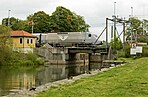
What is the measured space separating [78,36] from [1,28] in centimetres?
2358

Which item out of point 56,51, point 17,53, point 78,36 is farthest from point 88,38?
point 17,53

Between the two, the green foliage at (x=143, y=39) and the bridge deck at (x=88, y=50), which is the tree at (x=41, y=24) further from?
the bridge deck at (x=88, y=50)

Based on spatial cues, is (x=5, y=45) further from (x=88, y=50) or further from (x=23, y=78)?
(x=23, y=78)

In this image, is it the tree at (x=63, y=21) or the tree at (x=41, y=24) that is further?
the tree at (x=41, y=24)

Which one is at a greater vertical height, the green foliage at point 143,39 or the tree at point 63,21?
the tree at point 63,21

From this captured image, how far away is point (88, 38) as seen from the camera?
79562 millimetres

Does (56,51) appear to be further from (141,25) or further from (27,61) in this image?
(141,25)

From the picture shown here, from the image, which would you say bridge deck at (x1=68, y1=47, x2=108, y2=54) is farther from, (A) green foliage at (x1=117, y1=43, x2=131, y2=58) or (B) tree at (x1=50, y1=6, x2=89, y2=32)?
(B) tree at (x1=50, y1=6, x2=89, y2=32)

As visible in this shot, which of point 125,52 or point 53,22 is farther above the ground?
point 53,22

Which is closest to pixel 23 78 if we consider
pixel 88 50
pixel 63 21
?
pixel 88 50

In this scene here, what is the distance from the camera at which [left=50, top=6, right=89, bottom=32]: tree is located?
104m

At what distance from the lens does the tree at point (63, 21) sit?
104 metres

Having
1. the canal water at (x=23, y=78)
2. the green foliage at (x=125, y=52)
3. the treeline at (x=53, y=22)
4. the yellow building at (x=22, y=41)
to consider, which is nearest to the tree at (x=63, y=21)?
the treeline at (x=53, y=22)

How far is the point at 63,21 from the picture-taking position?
105 metres
